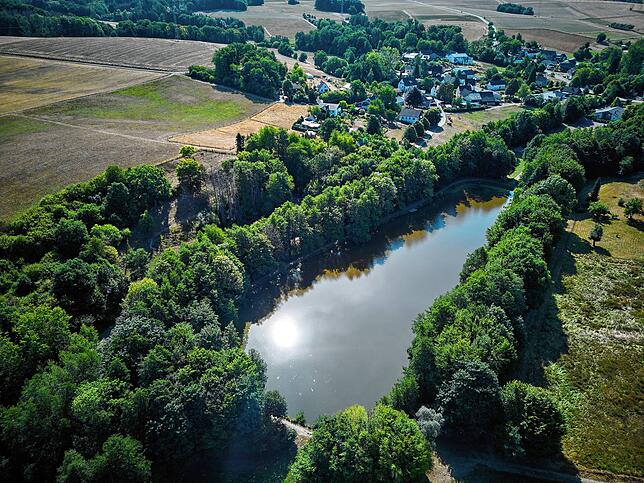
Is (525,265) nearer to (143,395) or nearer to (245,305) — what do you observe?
(245,305)

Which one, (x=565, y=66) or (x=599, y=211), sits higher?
(x=565, y=66)

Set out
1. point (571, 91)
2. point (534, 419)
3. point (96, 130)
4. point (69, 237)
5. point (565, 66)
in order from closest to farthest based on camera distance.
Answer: point (534, 419) → point (69, 237) → point (96, 130) → point (571, 91) → point (565, 66)

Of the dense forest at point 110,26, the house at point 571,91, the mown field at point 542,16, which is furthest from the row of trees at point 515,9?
the dense forest at point 110,26

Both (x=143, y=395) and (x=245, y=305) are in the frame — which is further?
(x=245, y=305)

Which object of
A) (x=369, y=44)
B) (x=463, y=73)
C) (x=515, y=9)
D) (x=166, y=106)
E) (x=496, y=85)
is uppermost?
(x=515, y=9)

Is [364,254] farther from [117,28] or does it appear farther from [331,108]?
[117,28]

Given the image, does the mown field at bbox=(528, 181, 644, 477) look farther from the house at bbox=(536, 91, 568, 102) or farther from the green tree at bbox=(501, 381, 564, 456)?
the house at bbox=(536, 91, 568, 102)

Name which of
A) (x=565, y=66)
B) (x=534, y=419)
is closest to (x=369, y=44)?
(x=565, y=66)

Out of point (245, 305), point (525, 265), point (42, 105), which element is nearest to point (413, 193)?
point (525, 265)
